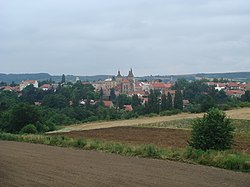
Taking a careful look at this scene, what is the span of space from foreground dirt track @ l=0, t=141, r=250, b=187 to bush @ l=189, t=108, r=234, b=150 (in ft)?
18.1

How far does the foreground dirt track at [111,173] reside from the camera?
13047 millimetres

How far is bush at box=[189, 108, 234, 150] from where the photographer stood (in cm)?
2361

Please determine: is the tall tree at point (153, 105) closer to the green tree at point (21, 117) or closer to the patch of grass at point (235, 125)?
the green tree at point (21, 117)

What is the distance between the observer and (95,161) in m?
19.0

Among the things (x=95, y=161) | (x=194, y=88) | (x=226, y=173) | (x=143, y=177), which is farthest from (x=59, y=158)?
(x=194, y=88)

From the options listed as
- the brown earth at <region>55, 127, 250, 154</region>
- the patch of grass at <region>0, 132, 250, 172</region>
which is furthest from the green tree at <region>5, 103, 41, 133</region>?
the patch of grass at <region>0, 132, 250, 172</region>

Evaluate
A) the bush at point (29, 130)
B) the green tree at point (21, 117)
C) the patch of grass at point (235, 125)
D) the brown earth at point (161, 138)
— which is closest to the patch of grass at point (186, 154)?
the brown earth at point (161, 138)

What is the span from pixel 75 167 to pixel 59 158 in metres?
3.83

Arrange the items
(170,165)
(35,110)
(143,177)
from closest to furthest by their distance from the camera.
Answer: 1. (143,177)
2. (170,165)
3. (35,110)

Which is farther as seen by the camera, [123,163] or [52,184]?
[123,163]

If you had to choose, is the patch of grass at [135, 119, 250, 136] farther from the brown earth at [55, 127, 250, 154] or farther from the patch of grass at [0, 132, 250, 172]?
the patch of grass at [0, 132, 250, 172]

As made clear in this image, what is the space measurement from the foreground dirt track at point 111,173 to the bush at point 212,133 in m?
5.50

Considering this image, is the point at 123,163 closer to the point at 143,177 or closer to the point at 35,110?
the point at 143,177

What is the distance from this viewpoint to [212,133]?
929 inches
